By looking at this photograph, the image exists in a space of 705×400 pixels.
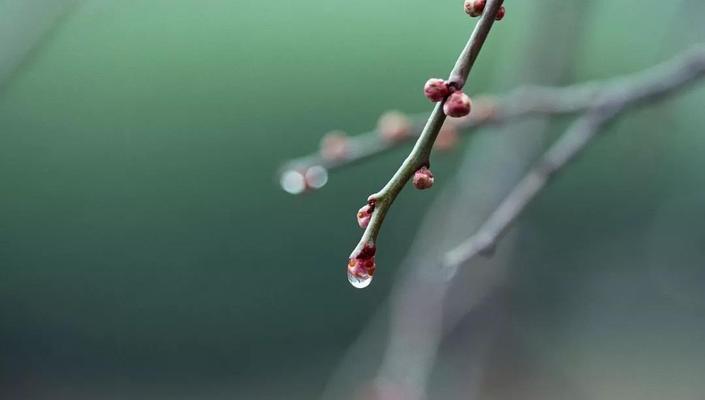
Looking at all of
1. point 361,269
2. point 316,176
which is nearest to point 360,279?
point 361,269

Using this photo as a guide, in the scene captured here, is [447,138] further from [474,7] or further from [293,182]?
[474,7]

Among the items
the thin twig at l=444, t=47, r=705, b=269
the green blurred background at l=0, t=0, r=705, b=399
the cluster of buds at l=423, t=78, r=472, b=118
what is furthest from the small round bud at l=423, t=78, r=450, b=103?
the green blurred background at l=0, t=0, r=705, b=399

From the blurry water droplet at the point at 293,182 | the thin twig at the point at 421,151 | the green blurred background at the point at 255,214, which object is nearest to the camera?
the thin twig at the point at 421,151

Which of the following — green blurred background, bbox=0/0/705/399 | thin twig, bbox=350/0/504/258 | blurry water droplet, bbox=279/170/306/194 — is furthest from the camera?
green blurred background, bbox=0/0/705/399

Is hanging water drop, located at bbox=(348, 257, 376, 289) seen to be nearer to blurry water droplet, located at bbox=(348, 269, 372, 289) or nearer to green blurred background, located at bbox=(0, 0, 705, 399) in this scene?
blurry water droplet, located at bbox=(348, 269, 372, 289)

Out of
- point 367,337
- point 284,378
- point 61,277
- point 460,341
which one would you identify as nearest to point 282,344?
point 284,378

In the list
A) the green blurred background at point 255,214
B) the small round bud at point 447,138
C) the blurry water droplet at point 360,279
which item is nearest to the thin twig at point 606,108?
the small round bud at point 447,138

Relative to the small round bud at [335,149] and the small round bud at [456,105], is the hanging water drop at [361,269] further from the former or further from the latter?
the small round bud at [335,149]
